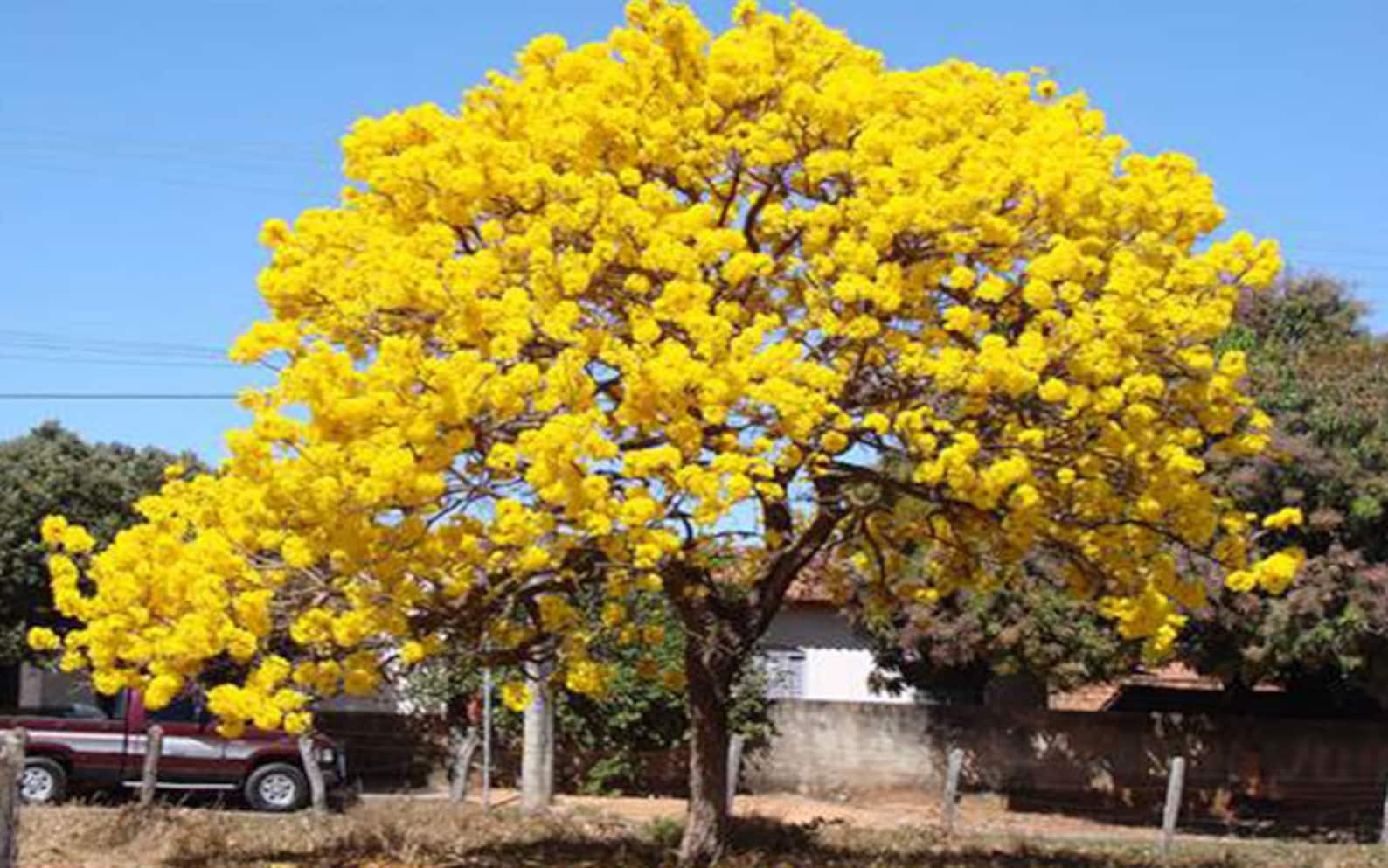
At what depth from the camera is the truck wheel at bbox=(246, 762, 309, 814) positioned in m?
22.4

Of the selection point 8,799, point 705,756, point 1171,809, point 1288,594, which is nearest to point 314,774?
point 705,756

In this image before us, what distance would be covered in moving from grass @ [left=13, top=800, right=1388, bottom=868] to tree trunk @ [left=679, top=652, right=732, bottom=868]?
0.89 feet

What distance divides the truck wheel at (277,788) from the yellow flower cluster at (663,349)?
887 cm

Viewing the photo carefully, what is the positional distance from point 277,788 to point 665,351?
12.7 metres

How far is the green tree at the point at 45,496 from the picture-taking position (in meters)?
26.5

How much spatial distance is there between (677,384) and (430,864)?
226 inches

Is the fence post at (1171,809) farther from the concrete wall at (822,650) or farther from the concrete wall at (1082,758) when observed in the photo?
the concrete wall at (822,650)

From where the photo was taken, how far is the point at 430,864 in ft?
50.5

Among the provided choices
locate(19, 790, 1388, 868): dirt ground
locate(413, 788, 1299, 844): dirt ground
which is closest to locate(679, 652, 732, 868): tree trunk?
locate(19, 790, 1388, 868): dirt ground

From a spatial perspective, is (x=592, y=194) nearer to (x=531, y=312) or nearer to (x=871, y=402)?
(x=531, y=312)

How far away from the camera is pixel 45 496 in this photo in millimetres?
27172

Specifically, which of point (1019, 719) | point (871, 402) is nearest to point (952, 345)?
point (871, 402)

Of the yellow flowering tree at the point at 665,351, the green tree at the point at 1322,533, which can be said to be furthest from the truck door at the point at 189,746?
the green tree at the point at 1322,533

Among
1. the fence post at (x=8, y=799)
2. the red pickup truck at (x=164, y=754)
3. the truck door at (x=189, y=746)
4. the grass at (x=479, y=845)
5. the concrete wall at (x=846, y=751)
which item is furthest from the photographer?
the concrete wall at (x=846, y=751)
